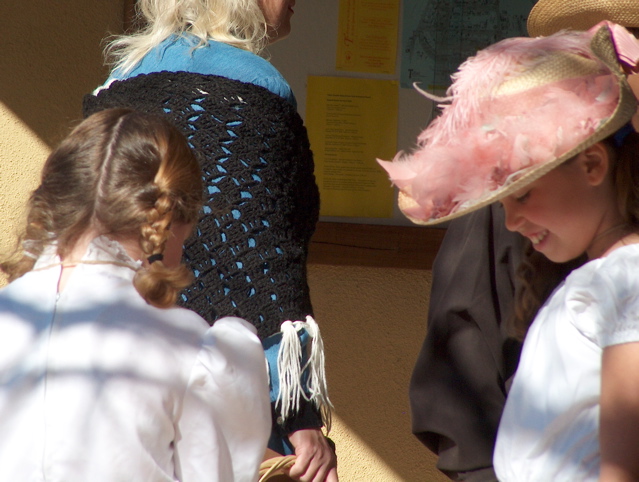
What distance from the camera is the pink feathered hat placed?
1.36 meters

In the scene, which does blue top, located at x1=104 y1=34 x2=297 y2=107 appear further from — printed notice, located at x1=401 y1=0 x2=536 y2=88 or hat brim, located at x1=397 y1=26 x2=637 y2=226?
printed notice, located at x1=401 y1=0 x2=536 y2=88

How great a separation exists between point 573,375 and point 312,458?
2.01 feet

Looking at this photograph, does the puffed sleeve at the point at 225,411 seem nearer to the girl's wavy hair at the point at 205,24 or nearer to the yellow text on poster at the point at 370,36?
the girl's wavy hair at the point at 205,24

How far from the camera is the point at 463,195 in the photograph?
1.45 metres

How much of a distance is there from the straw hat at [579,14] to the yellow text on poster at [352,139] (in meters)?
1.26

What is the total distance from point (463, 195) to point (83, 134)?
2.34 ft

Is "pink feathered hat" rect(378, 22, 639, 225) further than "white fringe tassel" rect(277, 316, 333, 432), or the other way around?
"white fringe tassel" rect(277, 316, 333, 432)

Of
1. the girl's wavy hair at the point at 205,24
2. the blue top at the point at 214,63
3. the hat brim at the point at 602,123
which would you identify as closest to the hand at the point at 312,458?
the hat brim at the point at 602,123

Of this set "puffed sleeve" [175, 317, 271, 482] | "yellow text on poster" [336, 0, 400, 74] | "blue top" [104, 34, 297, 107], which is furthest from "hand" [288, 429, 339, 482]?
"yellow text on poster" [336, 0, 400, 74]

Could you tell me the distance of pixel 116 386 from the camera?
1358mm

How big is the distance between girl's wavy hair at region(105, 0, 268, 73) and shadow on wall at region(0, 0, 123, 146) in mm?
1164

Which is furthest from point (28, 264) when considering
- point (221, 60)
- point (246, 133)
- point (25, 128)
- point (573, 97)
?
point (25, 128)

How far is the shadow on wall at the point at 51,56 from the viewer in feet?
9.87

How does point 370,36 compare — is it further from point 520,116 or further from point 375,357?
point 520,116
